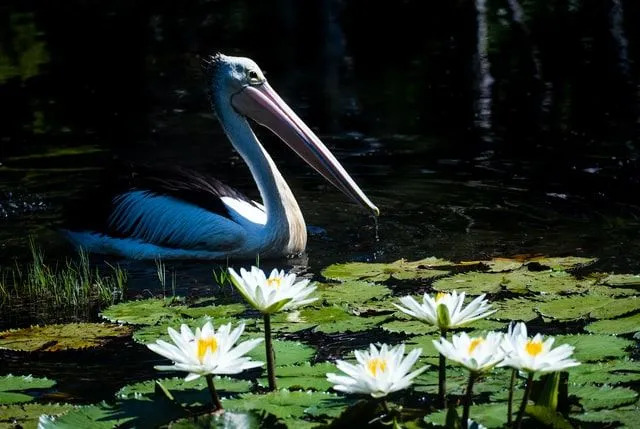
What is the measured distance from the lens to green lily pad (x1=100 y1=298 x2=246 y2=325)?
483 cm

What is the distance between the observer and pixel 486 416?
3.06m

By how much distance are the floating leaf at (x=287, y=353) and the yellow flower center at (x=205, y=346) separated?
3.39 ft

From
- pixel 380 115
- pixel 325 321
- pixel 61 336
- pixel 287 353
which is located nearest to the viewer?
pixel 287 353

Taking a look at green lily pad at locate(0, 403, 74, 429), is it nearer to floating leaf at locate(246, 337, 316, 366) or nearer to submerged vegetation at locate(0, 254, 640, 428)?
submerged vegetation at locate(0, 254, 640, 428)

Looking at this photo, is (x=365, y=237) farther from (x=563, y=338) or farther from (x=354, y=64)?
(x=354, y=64)

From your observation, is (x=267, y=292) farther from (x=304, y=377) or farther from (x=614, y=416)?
(x=614, y=416)

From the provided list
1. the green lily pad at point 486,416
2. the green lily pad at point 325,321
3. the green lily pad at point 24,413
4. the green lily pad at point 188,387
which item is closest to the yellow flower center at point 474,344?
the green lily pad at point 486,416

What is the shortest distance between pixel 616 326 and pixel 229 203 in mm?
3080

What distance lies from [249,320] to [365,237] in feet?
7.76

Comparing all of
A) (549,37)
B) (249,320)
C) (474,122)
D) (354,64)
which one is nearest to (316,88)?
(354,64)

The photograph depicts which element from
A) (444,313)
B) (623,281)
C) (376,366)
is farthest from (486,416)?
(623,281)

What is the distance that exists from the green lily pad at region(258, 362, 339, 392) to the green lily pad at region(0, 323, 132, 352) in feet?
4.25

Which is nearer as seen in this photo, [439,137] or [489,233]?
[489,233]

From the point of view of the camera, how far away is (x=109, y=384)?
4344 millimetres
